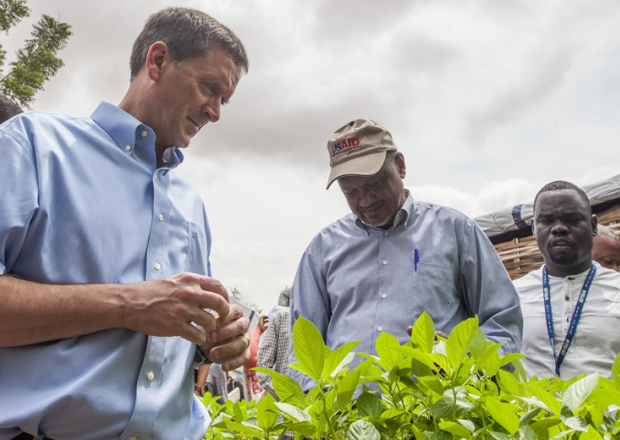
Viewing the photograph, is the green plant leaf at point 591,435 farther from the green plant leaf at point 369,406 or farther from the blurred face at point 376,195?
the blurred face at point 376,195

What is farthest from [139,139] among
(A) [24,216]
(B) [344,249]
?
(B) [344,249]

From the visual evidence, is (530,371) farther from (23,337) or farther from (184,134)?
(23,337)

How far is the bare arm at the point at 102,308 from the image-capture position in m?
0.90

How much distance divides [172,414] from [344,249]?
1.20m

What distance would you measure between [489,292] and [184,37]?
157 centimetres

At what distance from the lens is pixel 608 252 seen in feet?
11.4

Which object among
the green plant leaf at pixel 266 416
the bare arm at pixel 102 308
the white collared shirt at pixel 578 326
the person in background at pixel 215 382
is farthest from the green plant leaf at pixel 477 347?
the person in background at pixel 215 382

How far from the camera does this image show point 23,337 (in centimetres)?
92

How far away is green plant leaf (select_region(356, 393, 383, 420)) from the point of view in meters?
0.77

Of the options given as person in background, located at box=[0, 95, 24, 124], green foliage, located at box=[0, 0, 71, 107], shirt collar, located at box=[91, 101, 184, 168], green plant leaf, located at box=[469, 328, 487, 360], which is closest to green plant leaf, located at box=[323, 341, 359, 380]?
green plant leaf, located at box=[469, 328, 487, 360]

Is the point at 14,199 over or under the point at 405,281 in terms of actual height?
over

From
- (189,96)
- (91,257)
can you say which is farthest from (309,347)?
(189,96)

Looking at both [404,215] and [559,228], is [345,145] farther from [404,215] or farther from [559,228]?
[559,228]

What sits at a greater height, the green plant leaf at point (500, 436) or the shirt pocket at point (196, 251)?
the shirt pocket at point (196, 251)
